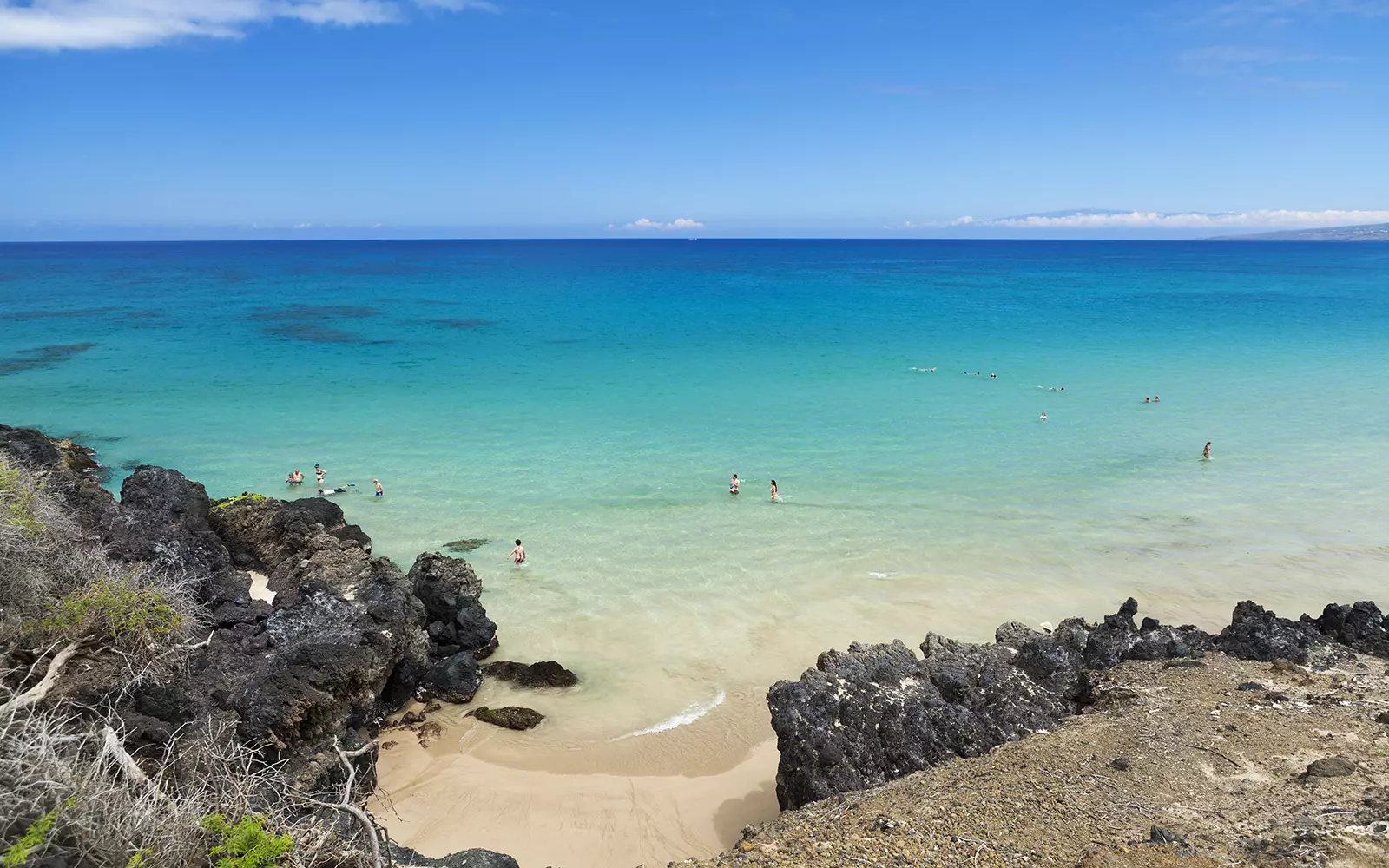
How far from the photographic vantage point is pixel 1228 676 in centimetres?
1188

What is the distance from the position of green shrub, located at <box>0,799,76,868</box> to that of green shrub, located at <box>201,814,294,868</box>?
1.15 m

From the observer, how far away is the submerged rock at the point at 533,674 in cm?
1508

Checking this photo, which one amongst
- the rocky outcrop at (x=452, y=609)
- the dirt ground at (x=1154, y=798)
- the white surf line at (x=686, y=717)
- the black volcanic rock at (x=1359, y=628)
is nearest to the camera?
the dirt ground at (x=1154, y=798)

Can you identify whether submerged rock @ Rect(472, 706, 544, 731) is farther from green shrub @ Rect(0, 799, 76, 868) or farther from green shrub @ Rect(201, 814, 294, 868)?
green shrub @ Rect(0, 799, 76, 868)

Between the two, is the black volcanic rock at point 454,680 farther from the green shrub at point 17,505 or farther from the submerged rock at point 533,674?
the green shrub at point 17,505

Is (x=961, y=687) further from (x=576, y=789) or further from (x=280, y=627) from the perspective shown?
(x=280, y=627)

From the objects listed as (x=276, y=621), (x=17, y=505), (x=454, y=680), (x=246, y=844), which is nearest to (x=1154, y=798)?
(x=246, y=844)

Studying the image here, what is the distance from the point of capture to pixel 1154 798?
8906 millimetres

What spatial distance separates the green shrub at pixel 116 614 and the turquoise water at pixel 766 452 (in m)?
6.20

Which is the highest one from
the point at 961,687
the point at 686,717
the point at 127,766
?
the point at 127,766

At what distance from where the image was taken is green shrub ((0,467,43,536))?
11.1 meters

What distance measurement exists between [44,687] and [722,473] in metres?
21.1

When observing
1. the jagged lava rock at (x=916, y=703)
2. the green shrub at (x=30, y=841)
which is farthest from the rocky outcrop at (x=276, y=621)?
the jagged lava rock at (x=916, y=703)

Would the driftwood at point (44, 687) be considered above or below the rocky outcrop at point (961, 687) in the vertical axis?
above
